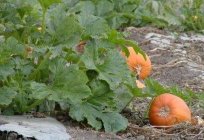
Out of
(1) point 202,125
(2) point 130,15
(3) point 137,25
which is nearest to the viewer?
(1) point 202,125

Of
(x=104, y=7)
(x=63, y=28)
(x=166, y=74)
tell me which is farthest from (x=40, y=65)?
(x=104, y=7)

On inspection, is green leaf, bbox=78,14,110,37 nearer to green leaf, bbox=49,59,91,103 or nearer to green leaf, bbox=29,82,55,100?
green leaf, bbox=49,59,91,103

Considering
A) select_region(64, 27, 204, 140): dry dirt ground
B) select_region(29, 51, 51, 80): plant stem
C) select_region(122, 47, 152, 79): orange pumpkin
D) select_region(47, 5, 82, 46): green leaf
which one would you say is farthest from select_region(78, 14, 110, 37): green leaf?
select_region(122, 47, 152, 79): orange pumpkin

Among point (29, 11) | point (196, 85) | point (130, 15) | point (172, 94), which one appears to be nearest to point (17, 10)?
point (29, 11)

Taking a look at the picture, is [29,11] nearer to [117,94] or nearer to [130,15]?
[117,94]

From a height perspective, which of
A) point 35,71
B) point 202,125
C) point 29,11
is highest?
point 29,11

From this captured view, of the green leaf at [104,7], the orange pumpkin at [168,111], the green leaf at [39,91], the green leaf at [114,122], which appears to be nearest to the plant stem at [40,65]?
the green leaf at [39,91]

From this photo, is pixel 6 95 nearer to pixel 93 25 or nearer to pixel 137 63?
pixel 93 25
